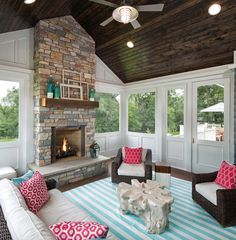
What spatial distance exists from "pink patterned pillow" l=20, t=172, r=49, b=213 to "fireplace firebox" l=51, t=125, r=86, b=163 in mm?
2487

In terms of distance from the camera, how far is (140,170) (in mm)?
3869

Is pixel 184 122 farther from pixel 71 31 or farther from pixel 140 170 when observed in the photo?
pixel 71 31

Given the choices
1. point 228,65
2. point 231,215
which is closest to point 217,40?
point 228,65

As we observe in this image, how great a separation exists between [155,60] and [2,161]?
4.71m

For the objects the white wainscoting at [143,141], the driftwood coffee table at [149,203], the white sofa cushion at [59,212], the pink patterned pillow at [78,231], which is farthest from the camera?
the white wainscoting at [143,141]

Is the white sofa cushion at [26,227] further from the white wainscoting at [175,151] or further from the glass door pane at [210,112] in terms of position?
the white wainscoting at [175,151]

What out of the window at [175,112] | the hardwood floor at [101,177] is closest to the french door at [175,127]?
the window at [175,112]

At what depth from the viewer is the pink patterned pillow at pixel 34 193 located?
83.4 inches

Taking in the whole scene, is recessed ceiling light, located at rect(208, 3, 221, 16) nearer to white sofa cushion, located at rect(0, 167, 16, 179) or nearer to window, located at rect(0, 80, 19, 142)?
window, located at rect(0, 80, 19, 142)

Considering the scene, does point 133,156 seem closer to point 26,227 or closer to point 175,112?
point 175,112

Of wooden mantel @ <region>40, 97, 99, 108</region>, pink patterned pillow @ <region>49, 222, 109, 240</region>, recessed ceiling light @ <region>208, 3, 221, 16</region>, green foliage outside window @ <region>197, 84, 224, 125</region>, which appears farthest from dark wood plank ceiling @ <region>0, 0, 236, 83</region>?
pink patterned pillow @ <region>49, 222, 109, 240</region>

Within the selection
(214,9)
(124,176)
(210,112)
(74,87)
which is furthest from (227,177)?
(74,87)

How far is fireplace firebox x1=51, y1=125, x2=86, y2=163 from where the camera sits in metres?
4.95

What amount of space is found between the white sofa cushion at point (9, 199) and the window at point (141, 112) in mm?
4747
